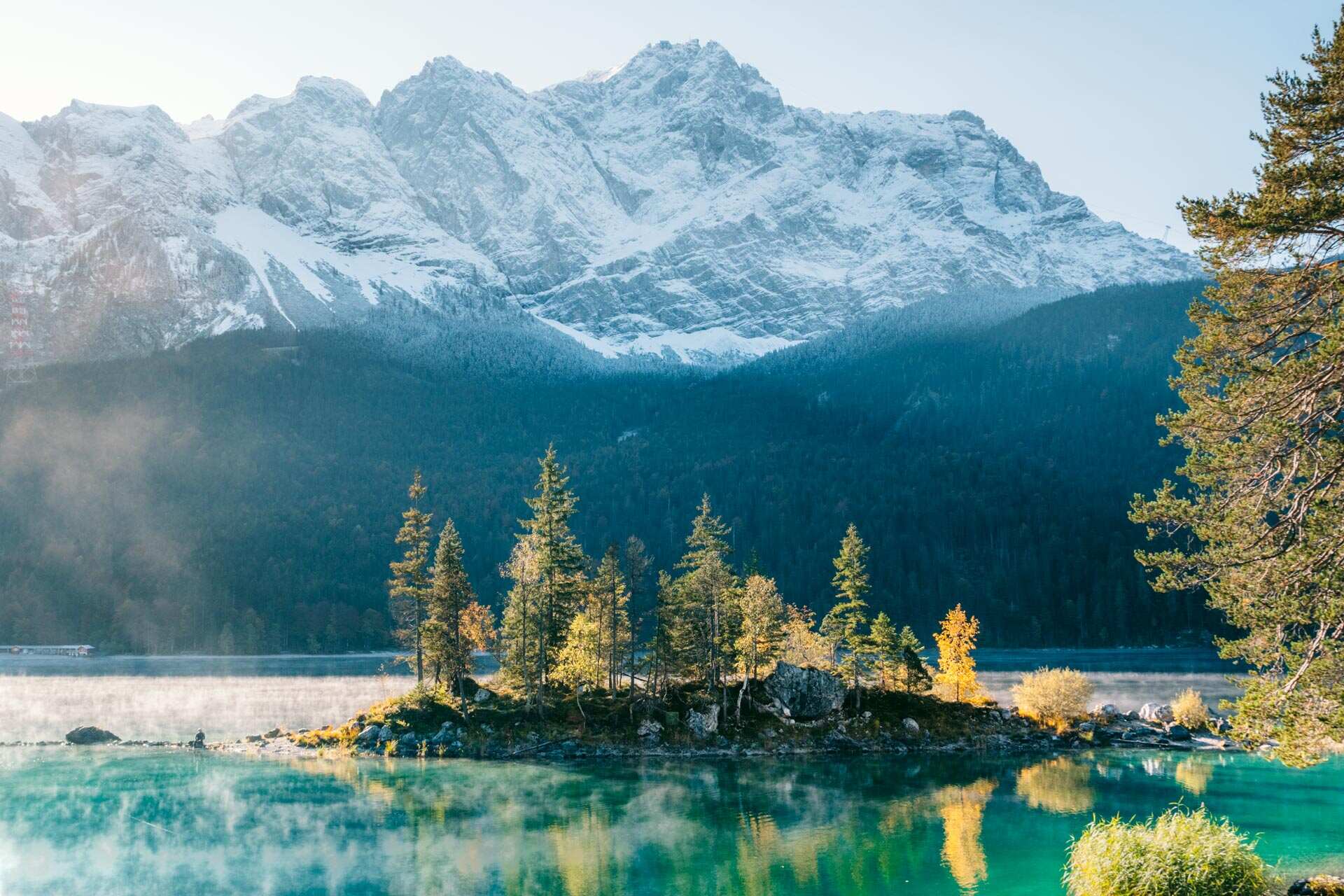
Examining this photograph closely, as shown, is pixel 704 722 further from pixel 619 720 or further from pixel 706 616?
pixel 706 616

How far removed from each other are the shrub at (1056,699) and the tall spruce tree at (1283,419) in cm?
4779

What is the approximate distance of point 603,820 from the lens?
1750 inches

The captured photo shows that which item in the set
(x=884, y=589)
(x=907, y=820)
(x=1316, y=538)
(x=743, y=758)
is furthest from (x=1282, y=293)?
(x=884, y=589)

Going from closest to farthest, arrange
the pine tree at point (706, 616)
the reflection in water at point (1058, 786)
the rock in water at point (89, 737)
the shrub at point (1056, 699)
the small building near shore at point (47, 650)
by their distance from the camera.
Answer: the reflection in water at point (1058, 786)
the pine tree at point (706, 616)
the rock in water at point (89, 737)
the shrub at point (1056, 699)
the small building near shore at point (47, 650)

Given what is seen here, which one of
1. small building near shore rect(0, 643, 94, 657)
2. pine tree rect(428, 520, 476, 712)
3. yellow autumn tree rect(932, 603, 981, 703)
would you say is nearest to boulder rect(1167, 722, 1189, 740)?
yellow autumn tree rect(932, 603, 981, 703)

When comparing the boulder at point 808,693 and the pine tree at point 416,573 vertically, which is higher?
the pine tree at point 416,573

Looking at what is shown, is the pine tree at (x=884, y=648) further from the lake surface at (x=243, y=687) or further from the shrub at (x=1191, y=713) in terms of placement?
the shrub at (x=1191, y=713)

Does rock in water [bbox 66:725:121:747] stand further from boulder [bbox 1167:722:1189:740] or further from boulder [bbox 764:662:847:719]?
boulder [bbox 1167:722:1189:740]

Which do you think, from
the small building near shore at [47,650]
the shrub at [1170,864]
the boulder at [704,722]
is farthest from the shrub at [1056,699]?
the small building near shore at [47,650]

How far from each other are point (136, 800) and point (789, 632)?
4639 cm

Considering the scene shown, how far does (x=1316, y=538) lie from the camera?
21641mm

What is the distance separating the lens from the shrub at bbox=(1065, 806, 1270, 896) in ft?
75.6

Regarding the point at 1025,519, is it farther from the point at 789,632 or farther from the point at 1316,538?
the point at 1316,538

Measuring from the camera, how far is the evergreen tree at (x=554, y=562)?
A: 66812 mm
